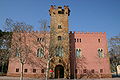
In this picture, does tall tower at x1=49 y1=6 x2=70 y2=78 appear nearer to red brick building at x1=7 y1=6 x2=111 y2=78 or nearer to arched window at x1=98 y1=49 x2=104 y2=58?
red brick building at x1=7 y1=6 x2=111 y2=78

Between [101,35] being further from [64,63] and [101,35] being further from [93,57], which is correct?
[64,63]

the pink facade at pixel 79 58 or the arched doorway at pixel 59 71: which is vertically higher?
the pink facade at pixel 79 58

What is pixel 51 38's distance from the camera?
3139 centimetres

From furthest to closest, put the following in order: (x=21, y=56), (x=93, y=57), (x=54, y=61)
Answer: (x=93, y=57) → (x=54, y=61) → (x=21, y=56)

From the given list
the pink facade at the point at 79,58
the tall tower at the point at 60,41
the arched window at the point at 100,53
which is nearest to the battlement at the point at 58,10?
the tall tower at the point at 60,41

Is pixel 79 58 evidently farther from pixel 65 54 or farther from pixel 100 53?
pixel 100 53

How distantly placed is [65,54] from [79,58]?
178 inches

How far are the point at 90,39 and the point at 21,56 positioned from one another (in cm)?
1992

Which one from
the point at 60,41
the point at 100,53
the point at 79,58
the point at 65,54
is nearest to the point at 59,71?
the point at 65,54

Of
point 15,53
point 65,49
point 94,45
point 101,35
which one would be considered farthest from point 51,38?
point 101,35

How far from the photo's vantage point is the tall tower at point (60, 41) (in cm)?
3083

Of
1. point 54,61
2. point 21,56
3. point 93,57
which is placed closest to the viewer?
point 21,56

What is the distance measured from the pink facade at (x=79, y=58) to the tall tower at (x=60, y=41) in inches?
101

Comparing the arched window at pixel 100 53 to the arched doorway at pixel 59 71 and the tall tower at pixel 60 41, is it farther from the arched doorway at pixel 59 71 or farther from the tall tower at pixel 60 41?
the arched doorway at pixel 59 71
